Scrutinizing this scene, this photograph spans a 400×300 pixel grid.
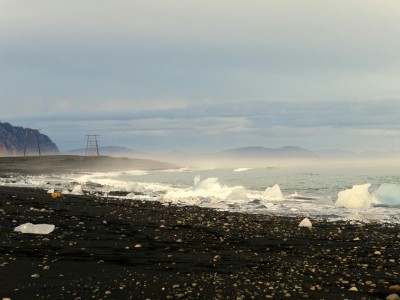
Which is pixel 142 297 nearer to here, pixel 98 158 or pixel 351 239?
pixel 351 239

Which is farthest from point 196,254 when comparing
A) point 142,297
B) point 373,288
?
point 373,288

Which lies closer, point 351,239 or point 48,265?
point 48,265

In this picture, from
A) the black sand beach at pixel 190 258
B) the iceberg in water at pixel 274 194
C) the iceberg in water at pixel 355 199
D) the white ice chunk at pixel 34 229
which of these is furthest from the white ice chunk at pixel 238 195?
the white ice chunk at pixel 34 229

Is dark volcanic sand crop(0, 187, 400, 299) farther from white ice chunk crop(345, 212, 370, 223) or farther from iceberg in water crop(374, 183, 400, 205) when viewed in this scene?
iceberg in water crop(374, 183, 400, 205)

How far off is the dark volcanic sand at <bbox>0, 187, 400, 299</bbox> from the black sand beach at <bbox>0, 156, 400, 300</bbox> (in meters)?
0.02

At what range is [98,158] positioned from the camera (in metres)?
130

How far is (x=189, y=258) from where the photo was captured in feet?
33.6

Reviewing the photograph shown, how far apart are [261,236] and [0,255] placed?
23.3 ft

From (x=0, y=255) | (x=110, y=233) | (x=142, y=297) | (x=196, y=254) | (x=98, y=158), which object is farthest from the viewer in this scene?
(x=98, y=158)

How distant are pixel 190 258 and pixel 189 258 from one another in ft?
0.08

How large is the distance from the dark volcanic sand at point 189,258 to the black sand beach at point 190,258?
20 mm

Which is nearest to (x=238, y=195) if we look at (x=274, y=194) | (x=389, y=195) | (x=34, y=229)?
(x=274, y=194)

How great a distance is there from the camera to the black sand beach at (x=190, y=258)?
311 inches

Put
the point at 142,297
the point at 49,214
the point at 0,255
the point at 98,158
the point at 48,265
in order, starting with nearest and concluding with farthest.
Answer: the point at 142,297
the point at 48,265
the point at 0,255
the point at 49,214
the point at 98,158
